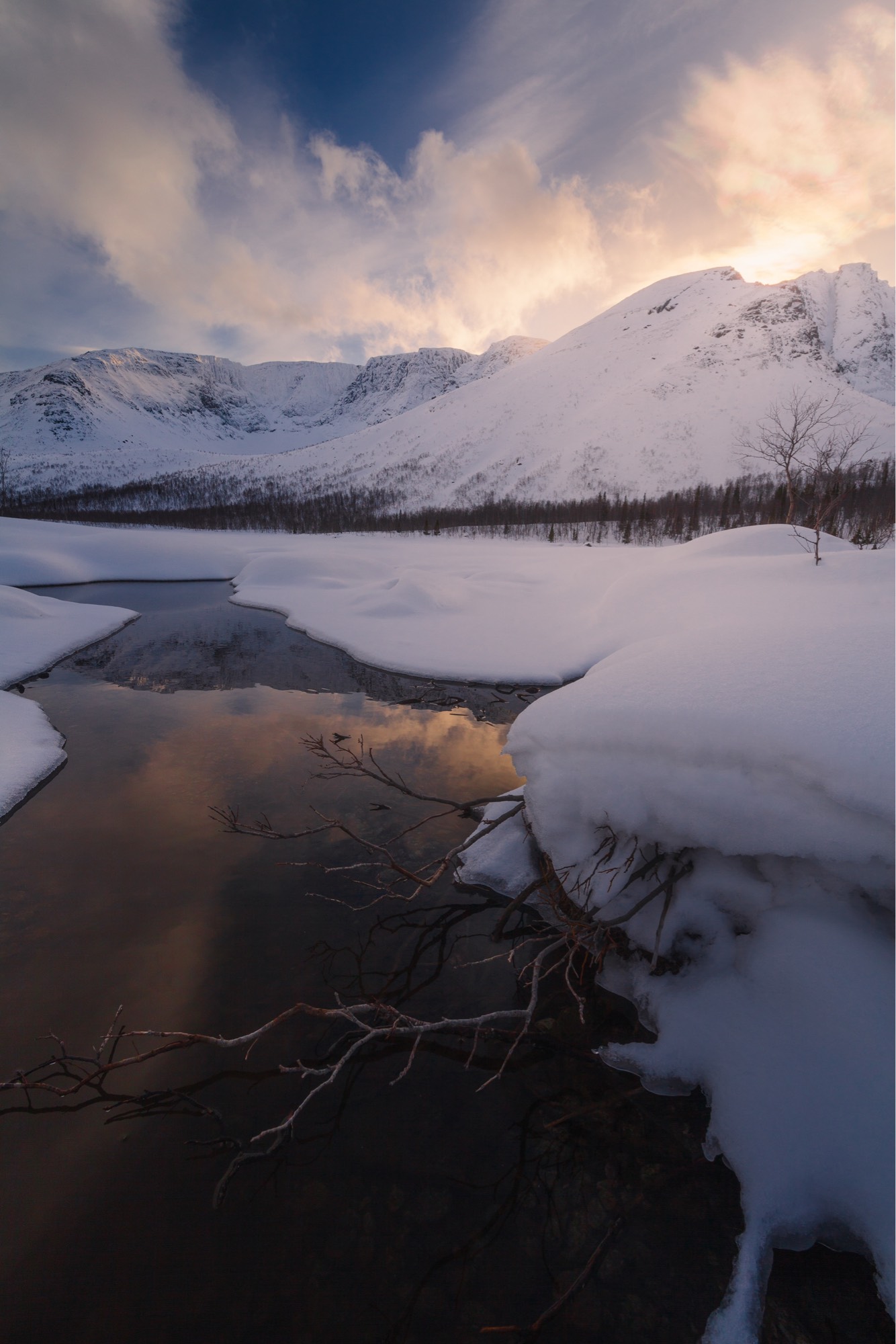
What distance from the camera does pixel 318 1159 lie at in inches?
122

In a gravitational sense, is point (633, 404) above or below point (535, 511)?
above

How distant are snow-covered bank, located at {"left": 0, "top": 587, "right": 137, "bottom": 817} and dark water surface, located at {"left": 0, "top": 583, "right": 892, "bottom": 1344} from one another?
1529 mm

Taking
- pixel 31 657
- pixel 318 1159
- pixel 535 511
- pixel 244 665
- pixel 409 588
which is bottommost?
pixel 318 1159

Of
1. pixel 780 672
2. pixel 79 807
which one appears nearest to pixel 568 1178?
pixel 780 672

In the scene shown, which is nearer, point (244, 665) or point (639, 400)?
point (244, 665)

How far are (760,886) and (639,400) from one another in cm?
Answer: 12493

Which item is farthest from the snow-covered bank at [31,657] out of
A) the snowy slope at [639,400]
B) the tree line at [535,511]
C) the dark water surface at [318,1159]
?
the snowy slope at [639,400]

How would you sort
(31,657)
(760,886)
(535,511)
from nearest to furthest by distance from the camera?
(760,886), (31,657), (535,511)

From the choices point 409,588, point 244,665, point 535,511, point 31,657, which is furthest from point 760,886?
point 535,511

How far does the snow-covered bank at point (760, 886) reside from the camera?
264 cm

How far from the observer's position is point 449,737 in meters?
9.04

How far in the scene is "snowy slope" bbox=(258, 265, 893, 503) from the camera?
91.9 m

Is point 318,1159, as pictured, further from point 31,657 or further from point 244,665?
point 31,657

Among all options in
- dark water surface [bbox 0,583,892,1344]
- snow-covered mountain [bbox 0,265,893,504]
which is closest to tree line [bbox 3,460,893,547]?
snow-covered mountain [bbox 0,265,893,504]
